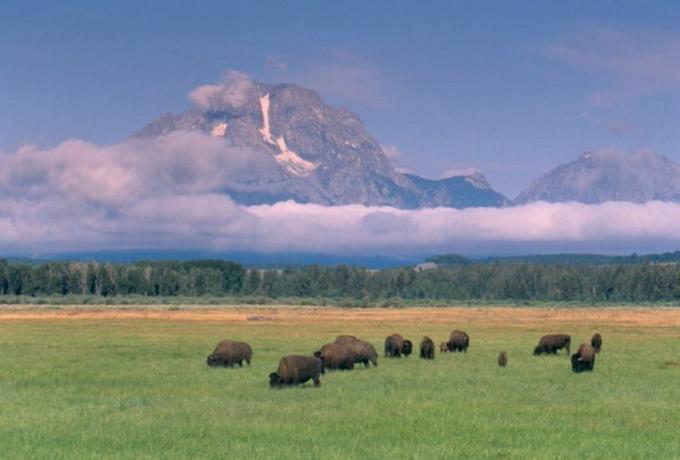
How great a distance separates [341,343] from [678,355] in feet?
58.3

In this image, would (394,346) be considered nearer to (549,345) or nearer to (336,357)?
(336,357)

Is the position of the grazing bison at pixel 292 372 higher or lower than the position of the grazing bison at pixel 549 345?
higher

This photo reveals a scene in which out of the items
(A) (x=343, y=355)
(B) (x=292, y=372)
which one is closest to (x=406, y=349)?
(A) (x=343, y=355)

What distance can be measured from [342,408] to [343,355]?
1030 centimetres

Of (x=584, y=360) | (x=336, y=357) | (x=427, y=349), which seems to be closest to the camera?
A: (x=336, y=357)

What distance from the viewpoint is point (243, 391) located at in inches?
1062

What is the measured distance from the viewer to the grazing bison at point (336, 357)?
1331 inches

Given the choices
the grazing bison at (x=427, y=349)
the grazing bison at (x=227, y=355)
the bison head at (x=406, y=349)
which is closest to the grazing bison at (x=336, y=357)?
the grazing bison at (x=227, y=355)

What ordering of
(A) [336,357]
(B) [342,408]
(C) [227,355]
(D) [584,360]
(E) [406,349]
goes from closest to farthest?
(B) [342,408] < (A) [336,357] < (D) [584,360] < (C) [227,355] < (E) [406,349]

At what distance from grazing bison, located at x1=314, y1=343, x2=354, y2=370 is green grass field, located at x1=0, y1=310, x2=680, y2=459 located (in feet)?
2.98

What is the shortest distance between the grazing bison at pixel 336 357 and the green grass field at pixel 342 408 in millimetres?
907

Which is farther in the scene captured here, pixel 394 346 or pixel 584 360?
pixel 394 346

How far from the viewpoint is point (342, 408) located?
2367cm

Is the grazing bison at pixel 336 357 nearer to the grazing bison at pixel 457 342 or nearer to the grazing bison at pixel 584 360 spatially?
the grazing bison at pixel 584 360
